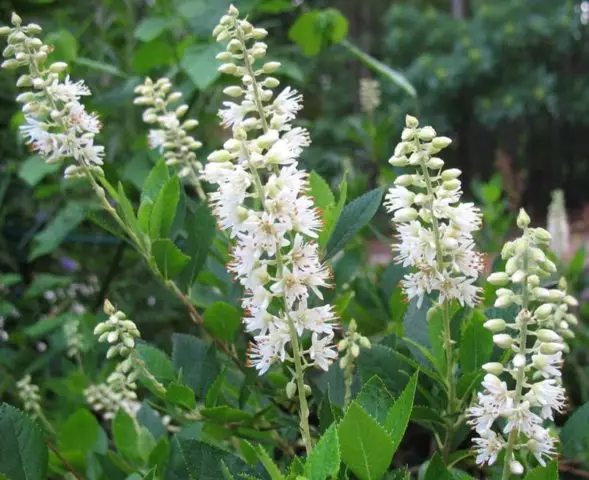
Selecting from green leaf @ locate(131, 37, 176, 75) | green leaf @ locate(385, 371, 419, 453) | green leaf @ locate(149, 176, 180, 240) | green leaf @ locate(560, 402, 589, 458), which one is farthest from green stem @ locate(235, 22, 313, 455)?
green leaf @ locate(131, 37, 176, 75)

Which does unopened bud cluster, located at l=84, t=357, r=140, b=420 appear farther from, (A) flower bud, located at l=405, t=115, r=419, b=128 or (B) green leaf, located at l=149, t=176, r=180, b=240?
(A) flower bud, located at l=405, t=115, r=419, b=128

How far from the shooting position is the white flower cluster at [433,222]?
0.99 m

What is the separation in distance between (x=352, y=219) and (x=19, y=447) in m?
0.60

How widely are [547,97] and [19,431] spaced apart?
14.0 m

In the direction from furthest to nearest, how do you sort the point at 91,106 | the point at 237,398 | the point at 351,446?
the point at 91,106
the point at 237,398
the point at 351,446

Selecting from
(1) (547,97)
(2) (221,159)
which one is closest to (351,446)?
(2) (221,159)

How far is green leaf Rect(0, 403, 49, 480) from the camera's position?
109 cm

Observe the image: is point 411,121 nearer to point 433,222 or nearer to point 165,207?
point 433,222

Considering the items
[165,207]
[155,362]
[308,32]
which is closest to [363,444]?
[155,362]

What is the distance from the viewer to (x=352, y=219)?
3.89 feet

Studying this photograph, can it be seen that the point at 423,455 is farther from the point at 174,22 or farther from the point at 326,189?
the point at 174,22

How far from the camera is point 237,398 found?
143 cm

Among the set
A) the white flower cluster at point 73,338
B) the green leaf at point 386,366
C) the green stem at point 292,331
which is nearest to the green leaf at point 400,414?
the green stem at point 292,331

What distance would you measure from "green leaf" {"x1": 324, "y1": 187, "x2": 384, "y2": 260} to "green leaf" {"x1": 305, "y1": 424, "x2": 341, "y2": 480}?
35cm
